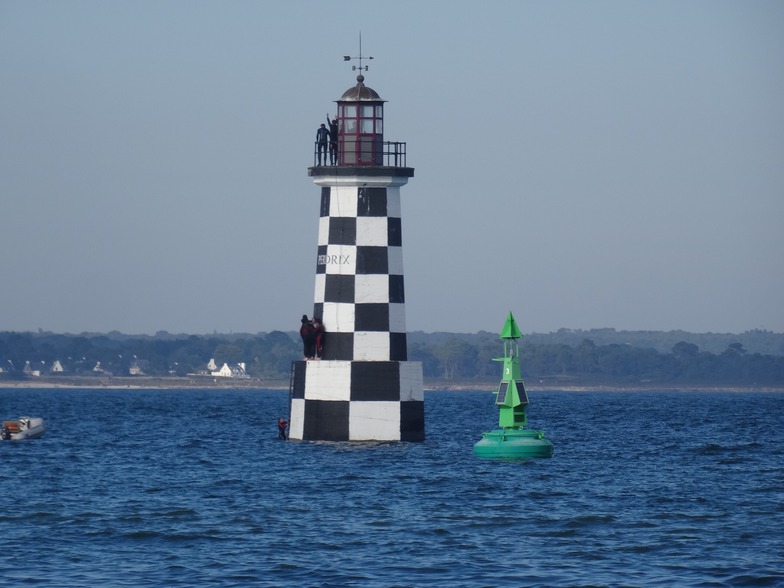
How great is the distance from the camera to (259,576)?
22500 millimetres

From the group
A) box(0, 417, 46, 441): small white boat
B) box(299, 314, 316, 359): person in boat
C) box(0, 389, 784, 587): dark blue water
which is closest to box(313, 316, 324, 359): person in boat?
box(299, 314, 316, 359): person in boat

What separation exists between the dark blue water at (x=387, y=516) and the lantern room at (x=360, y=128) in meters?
7.29

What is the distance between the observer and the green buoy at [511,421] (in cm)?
3612

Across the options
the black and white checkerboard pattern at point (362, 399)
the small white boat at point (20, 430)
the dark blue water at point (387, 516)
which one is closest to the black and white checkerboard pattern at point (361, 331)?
the black and white checkerboard pattern at point (362, 399)

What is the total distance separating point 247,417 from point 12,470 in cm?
3443

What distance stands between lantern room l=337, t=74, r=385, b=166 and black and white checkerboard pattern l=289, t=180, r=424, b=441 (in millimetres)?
983

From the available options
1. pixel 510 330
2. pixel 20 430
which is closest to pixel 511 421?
pixel 510 330

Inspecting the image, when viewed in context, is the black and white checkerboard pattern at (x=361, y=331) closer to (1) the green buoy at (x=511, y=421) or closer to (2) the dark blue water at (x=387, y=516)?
(2) the dark blue water at (x=387, y=516)

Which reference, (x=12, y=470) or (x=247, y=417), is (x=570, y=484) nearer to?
(x=12, y=470)

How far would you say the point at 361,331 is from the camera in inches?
1510

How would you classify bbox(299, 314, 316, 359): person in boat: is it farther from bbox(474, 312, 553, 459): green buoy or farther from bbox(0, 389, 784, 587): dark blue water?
bbox(474, 312, 553, 459): green buoy

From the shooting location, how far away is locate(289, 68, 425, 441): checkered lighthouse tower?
3828 cm

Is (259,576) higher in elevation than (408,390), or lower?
lower

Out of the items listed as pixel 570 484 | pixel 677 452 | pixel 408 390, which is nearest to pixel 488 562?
pixel 570 484
